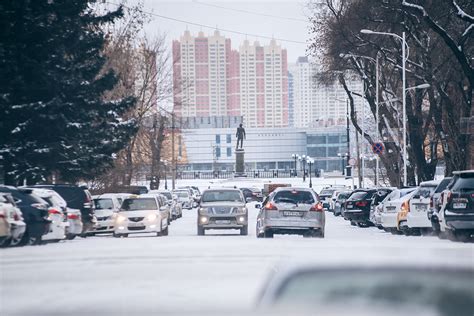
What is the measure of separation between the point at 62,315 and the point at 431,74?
43.6m

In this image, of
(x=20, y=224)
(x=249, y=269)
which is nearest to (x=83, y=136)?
(x=20, y=224)

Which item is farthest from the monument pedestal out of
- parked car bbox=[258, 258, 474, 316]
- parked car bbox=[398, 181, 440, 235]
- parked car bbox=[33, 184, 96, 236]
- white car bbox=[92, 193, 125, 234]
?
parked car bbox=[258, 258, 474, 316]

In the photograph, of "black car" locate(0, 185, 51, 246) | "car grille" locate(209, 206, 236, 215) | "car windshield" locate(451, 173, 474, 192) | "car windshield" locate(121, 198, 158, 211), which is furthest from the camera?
"car windshield" locate(121, 198, 158, 211)

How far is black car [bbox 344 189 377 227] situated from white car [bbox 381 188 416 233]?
6.90 m

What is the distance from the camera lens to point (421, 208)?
3011 centimetres

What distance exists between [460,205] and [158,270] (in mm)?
12320

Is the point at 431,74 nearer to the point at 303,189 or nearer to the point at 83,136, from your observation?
the point at 83,136

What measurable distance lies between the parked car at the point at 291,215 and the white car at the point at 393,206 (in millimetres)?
4036

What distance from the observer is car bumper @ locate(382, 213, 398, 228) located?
1272 inches

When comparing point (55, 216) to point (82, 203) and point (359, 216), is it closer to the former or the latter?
point (82, 203)

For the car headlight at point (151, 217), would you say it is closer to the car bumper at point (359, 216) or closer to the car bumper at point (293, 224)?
the car bumper at point (293, 224)

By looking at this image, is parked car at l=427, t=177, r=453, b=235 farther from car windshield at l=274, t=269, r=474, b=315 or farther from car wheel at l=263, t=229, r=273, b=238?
car windshield at l=274, t=269, r=474, b=315

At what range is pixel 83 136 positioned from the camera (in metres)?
42.0

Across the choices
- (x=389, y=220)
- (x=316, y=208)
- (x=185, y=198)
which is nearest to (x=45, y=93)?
(x=389, y=220)
